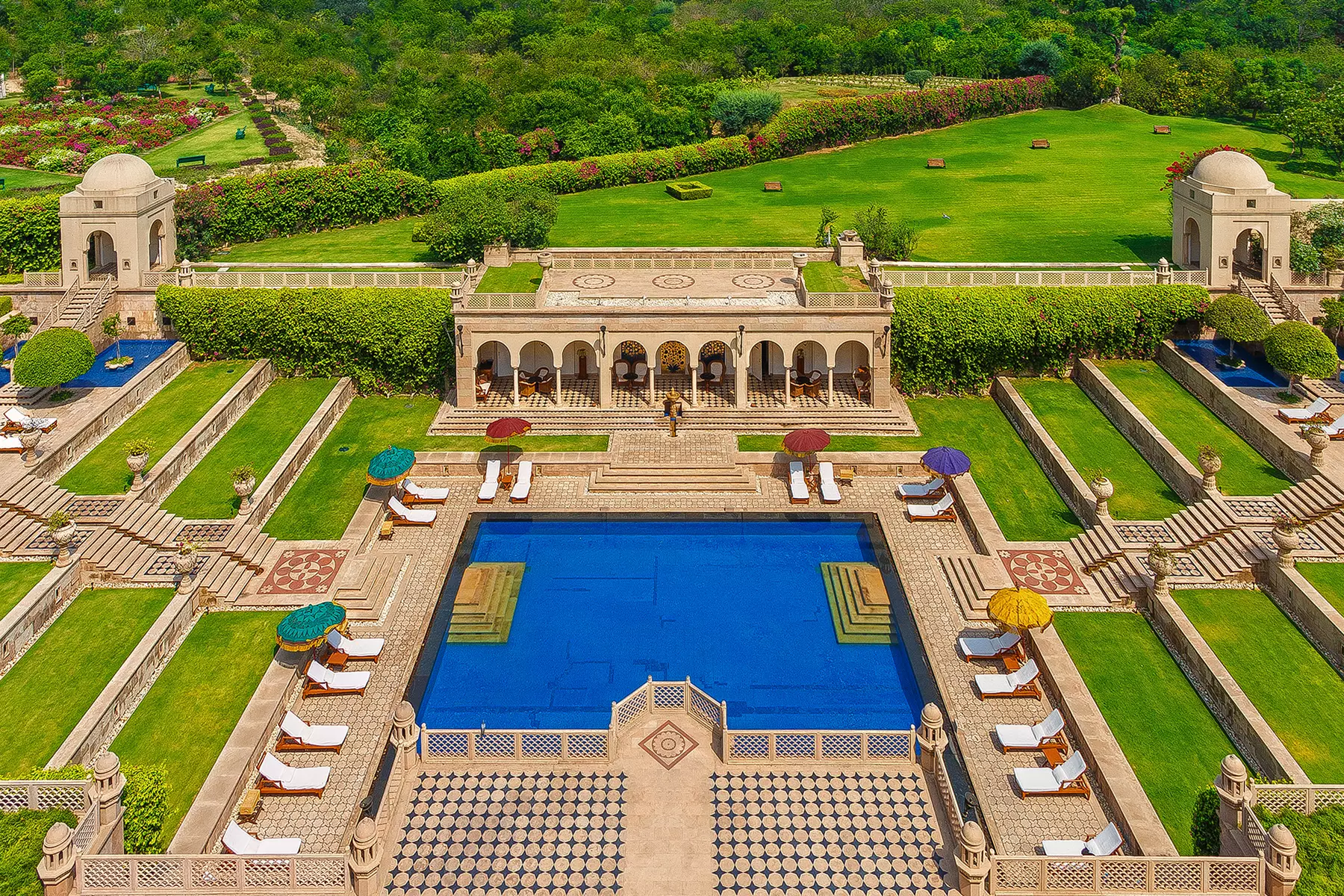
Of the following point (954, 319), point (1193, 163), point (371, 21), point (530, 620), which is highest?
point (371, 21)

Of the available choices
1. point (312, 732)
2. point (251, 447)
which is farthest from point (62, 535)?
point (312, 732)

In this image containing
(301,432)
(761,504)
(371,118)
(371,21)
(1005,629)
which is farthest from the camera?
(371,21)

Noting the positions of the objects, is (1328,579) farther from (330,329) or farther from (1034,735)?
(330,329)

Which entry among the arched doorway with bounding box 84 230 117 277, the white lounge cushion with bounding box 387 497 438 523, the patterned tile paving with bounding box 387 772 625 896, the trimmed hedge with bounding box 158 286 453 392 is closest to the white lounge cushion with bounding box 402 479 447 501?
the white lounge cushion with bounding box 387 497 438 523

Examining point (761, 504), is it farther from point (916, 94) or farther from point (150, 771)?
point (916, 94)

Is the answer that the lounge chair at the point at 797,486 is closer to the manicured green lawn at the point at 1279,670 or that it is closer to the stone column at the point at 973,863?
the manicured green lawn at the point at 1279,670

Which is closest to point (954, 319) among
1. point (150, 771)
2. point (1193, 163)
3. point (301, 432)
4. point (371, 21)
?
point (1193, 163)
